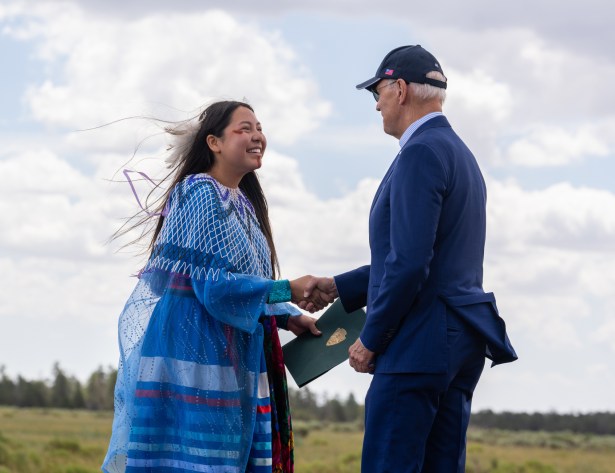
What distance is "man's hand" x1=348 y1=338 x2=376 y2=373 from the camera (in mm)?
4098

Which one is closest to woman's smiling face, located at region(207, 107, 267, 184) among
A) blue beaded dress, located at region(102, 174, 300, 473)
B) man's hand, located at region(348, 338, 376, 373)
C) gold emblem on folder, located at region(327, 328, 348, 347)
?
blue beaded dress, located at region(102, 174, 300, 473)

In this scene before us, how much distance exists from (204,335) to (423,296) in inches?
49.1

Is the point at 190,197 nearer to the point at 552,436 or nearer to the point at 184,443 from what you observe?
the point at 184,443

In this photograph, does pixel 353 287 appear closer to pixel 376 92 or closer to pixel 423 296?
pixel 423 296

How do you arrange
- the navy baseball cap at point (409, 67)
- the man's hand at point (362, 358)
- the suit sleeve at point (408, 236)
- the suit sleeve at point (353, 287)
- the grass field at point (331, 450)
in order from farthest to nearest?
the grass field at point (331, 450)
the suit sleeve at point (353, 287)
the navy baseball cap at point (409, 67)
the man's hand at point (362, 358)
the suit sleeve at point (408, 236)

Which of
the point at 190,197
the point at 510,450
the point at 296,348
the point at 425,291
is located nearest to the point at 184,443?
the point at 296,348

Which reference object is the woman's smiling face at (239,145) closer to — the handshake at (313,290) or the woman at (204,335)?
the woman at (204,335)

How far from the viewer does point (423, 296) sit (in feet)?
13.1

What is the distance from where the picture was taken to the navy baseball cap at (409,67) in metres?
4.21

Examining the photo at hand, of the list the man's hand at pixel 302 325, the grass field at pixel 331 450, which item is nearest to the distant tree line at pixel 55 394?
the grass field at pixel 331 450

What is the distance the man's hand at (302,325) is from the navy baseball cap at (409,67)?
1308 mm

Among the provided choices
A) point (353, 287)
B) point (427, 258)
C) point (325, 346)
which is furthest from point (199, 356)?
point (427, 258)

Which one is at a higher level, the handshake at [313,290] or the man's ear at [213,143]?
the man's ear at [213,143]

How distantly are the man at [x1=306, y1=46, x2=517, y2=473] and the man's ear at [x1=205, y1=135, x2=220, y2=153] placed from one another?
103cm
